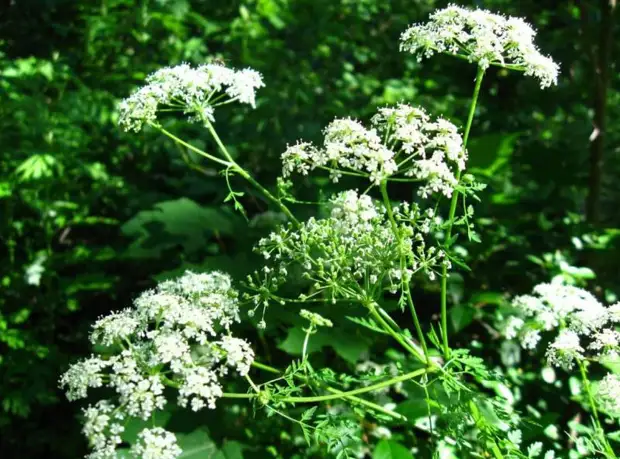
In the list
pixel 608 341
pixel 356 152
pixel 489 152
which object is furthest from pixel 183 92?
pixel 489 152

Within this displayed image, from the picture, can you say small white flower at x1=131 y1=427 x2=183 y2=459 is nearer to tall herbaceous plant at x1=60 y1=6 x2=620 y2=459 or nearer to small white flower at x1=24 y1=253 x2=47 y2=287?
tall herbaceous plant at x1=60 y1=6 x2=620 y2=459

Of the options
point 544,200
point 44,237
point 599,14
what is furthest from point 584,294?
point 44,237

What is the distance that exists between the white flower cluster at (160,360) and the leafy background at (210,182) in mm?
560

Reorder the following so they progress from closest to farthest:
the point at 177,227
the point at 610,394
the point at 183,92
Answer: the point at 610,394
the point at 183,92
the point at 177,227

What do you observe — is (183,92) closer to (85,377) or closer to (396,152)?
(396,152)

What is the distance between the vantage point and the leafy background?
302 cm

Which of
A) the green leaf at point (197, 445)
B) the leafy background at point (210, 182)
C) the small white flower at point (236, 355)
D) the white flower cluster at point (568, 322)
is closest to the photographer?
the small white flower at point (236, 355)

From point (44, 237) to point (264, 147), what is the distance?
1.31 m

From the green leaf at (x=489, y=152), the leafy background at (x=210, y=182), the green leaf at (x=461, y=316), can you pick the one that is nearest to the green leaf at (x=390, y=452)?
the leafy background at (x=210, y=182)

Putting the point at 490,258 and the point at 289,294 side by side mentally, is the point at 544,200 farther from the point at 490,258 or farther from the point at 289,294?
the point at 289,294

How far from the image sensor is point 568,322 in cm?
224

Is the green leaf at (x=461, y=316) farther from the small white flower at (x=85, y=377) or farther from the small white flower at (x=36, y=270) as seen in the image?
the small white flower at (x=36, y=270)

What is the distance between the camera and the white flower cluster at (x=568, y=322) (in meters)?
1.85

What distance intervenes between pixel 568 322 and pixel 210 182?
2.02 metres
